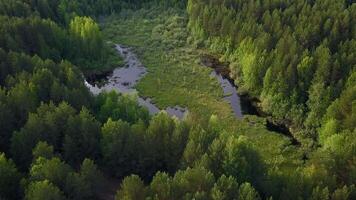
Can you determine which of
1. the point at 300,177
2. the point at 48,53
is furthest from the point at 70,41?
the point at 300,177

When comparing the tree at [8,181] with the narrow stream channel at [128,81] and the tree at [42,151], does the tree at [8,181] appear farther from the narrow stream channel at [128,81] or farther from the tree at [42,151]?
the narrow stream channel at [128,81]

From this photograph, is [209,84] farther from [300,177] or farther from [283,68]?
[300,177]

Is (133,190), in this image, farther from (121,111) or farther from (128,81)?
(128,81)

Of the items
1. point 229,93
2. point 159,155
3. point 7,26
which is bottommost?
point 229,93

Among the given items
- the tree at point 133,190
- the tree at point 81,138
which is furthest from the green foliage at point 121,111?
the tree at point 133,190

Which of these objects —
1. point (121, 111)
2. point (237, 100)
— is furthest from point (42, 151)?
point (237, 100)

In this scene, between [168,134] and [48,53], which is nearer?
[168,134]
